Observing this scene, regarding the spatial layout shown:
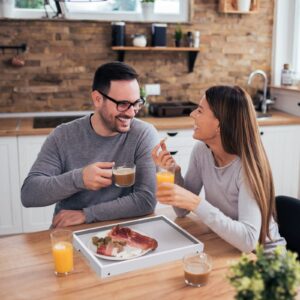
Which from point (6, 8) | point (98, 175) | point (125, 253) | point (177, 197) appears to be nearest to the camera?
point (125, 253)

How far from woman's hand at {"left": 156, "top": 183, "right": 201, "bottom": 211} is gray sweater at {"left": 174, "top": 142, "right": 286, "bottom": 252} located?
3 cm

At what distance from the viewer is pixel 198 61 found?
13.5ft

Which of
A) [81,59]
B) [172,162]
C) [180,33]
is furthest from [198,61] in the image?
[172,162]

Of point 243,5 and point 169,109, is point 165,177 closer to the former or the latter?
point 169,109

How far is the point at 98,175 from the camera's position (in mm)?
1636

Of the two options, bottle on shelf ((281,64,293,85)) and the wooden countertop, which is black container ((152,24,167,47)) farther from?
bottle on shelf ((281,64,293,85))

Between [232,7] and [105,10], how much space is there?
1200 millimetres

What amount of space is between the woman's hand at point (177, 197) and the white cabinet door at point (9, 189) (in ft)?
6.41

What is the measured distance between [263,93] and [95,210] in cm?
295

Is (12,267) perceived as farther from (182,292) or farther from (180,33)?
(180,33)

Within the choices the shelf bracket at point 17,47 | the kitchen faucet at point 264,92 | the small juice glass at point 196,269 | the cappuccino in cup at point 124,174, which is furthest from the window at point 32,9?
the small juice glass at point 196,269

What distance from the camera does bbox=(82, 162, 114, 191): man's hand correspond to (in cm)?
164

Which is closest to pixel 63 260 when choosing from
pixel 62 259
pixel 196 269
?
pixel 62 259

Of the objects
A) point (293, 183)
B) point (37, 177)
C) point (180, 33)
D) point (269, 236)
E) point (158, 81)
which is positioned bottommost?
point (293, 183)
